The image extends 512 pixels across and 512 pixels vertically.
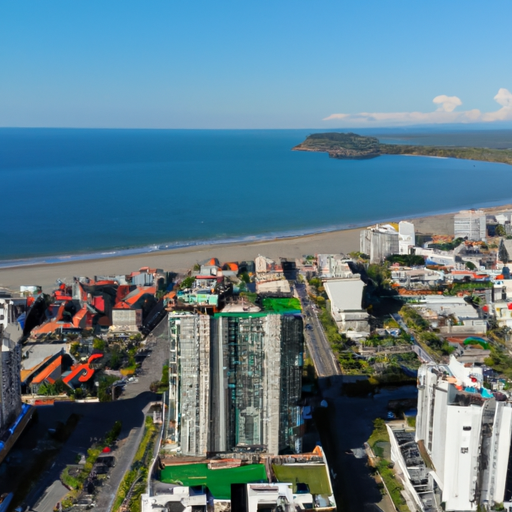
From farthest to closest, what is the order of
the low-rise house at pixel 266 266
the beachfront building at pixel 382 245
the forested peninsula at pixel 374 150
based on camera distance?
the forested peninsula at pixel 374 150 → the beachfront building at pixel 382 245 → the low-rise house at pixel 266 266

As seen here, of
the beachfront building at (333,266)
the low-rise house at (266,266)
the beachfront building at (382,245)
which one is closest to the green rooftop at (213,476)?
the beachfront building at (333,266)

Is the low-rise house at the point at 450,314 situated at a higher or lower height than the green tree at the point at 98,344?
higher

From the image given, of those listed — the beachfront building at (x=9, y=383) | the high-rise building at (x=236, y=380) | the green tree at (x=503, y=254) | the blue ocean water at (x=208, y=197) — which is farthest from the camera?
the blue ocean water at (x=208, y=197)

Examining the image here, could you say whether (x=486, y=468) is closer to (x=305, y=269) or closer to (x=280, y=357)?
(x=280, y=357)

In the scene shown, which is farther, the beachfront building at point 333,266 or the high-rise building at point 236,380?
the beachfront building at point 333,266

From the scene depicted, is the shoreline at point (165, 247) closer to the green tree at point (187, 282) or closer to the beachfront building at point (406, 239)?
the beachfront building at point (406, 239)

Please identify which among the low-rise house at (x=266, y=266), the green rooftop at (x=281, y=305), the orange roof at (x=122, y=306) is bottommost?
the orange roof at (x=122, y=306)

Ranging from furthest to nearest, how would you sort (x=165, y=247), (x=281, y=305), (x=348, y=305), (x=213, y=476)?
(x=165, y=247)
(x=348, y=305)
(x=281, y=305)
(x=213, y=476)

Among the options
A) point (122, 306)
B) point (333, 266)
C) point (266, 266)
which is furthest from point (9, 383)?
point (333, 266)

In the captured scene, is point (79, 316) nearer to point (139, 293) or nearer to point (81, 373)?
point (139, 293)
